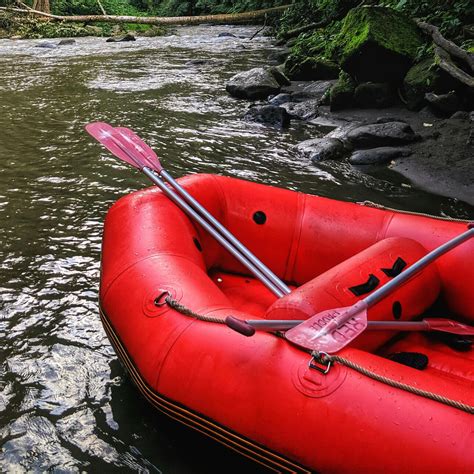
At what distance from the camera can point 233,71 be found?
36.3 ft

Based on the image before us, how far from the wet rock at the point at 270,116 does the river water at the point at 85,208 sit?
260 mm

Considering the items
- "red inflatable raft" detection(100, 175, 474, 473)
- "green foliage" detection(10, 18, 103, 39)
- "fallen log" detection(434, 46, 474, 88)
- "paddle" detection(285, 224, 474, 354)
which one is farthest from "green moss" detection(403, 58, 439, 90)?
"green foliage" detection(10, 18, 103, 39)

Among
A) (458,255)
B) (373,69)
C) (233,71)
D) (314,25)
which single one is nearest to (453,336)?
(458,255)

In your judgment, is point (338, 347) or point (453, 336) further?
point (453, 336)

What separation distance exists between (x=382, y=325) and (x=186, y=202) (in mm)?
1367

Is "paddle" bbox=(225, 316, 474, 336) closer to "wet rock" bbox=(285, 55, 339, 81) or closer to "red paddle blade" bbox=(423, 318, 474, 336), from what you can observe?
"red paddle blade" bbox=(423, 318, 474, 336)

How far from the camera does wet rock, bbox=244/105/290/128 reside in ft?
23.7

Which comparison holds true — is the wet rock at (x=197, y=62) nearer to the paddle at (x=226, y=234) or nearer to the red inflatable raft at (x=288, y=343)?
the paddle at (x=226, y=234)

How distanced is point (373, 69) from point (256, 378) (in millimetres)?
6360

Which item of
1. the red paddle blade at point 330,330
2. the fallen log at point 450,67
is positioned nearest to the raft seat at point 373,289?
the red paddle blade at point 330,330

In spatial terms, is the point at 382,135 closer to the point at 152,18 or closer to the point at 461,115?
the point at 461,115

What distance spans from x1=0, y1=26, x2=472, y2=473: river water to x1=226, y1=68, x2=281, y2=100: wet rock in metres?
0.38

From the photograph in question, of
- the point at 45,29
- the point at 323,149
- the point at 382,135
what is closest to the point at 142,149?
the point at 323,149

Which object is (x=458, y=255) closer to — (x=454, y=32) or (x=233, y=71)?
(x=454, y=32)
